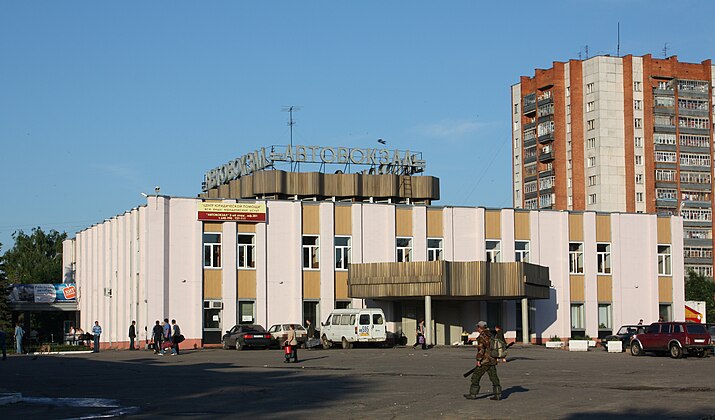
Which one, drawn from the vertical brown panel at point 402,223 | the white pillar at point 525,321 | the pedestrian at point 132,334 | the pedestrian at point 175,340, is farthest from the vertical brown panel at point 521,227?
the pedestrian at point 132,334

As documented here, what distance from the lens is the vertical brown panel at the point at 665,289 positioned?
68.4 m

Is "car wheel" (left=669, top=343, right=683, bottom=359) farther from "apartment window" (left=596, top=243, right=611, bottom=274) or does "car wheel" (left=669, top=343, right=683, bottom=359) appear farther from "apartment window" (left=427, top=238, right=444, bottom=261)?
"apartment window" (left=596, top=243, right=611, bottom=274)

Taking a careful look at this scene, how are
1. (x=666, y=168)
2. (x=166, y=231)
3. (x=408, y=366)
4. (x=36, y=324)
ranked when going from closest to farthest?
1. (x=408, y=366)
2. (x=166, y=231)
3. (x=36, y=324)
4. (x=666, y=168)

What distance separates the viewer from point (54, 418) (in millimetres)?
19281

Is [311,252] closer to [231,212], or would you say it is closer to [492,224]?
[231,212]

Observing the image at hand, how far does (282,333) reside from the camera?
2221 inches

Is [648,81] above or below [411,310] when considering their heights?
above

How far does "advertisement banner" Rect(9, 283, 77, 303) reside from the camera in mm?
79312

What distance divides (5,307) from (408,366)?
48.6 m

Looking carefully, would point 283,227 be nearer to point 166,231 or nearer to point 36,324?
point 166,231

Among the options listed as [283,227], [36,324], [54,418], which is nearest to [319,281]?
[283,227]

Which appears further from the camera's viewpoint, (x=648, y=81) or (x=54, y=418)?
(x=648, y=81)

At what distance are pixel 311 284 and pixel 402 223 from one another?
6843 millimetres

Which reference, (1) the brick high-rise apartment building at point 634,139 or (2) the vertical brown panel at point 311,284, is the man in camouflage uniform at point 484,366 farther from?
(1) the brick high-rise apartment building at point 634,139
